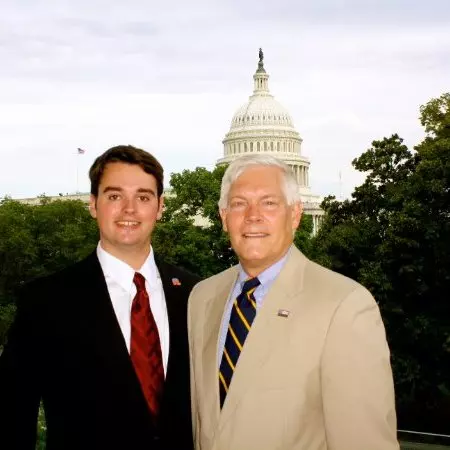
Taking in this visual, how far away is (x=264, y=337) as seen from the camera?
4.79 meters

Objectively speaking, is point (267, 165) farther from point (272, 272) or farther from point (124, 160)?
point (124, 160)

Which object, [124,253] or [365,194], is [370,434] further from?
[365,194]

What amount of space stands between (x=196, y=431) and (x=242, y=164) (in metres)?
1.64

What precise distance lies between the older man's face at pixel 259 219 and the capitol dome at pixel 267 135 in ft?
387

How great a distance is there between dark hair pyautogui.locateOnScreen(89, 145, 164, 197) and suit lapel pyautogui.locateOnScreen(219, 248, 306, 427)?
1320mm

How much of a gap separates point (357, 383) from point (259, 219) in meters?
1.09

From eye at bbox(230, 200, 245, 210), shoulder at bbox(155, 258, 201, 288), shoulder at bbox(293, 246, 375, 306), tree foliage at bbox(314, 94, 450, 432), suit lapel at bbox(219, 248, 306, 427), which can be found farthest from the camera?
tree foliage at bbox(314, 94, 450, 432)

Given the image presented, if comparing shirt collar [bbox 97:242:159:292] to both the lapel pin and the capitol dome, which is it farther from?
the capitol dome

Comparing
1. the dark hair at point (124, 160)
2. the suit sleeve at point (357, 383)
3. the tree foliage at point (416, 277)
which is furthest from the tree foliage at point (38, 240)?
the suit sleeve at point (357, 383)

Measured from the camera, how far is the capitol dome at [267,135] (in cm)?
12669

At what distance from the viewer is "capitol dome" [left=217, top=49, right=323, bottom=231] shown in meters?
127

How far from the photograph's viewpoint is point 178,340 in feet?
18.1

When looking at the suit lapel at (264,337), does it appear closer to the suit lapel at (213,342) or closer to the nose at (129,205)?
the suit lapel at (213,342)

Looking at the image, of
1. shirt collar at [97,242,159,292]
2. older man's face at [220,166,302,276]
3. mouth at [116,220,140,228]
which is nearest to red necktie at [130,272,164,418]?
shirt collar at [97,242,159,292]
